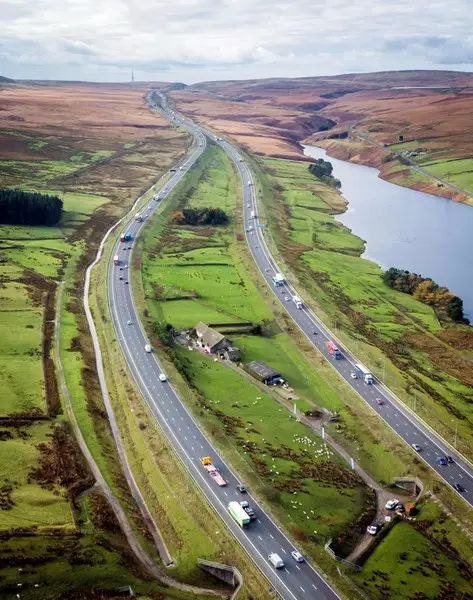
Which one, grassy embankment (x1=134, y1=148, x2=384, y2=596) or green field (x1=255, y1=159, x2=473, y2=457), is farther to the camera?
green field (x1=255, y1=159, x2=473, y2=457)

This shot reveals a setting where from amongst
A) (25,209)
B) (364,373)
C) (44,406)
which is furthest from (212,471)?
(25,209)

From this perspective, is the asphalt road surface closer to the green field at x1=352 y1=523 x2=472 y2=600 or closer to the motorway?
the motorway

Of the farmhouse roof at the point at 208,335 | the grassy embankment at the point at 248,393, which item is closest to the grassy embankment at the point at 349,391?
the grassy embankment at the point at 248,393

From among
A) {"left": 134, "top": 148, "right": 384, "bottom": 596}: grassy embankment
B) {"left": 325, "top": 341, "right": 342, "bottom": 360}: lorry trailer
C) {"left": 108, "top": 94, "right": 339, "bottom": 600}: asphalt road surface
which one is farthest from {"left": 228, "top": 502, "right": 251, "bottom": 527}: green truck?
{"left": 325, "top": 341, "right": 342, "bottom": 360}: lorry trailer

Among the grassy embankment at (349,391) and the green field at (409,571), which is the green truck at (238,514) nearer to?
the green field at (409,571)

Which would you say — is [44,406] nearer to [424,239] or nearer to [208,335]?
[208,335]

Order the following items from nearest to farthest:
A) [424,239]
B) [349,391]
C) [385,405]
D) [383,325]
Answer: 1. [385,405]
2. [349,391]
3. [383,325]
4. [424,239]
